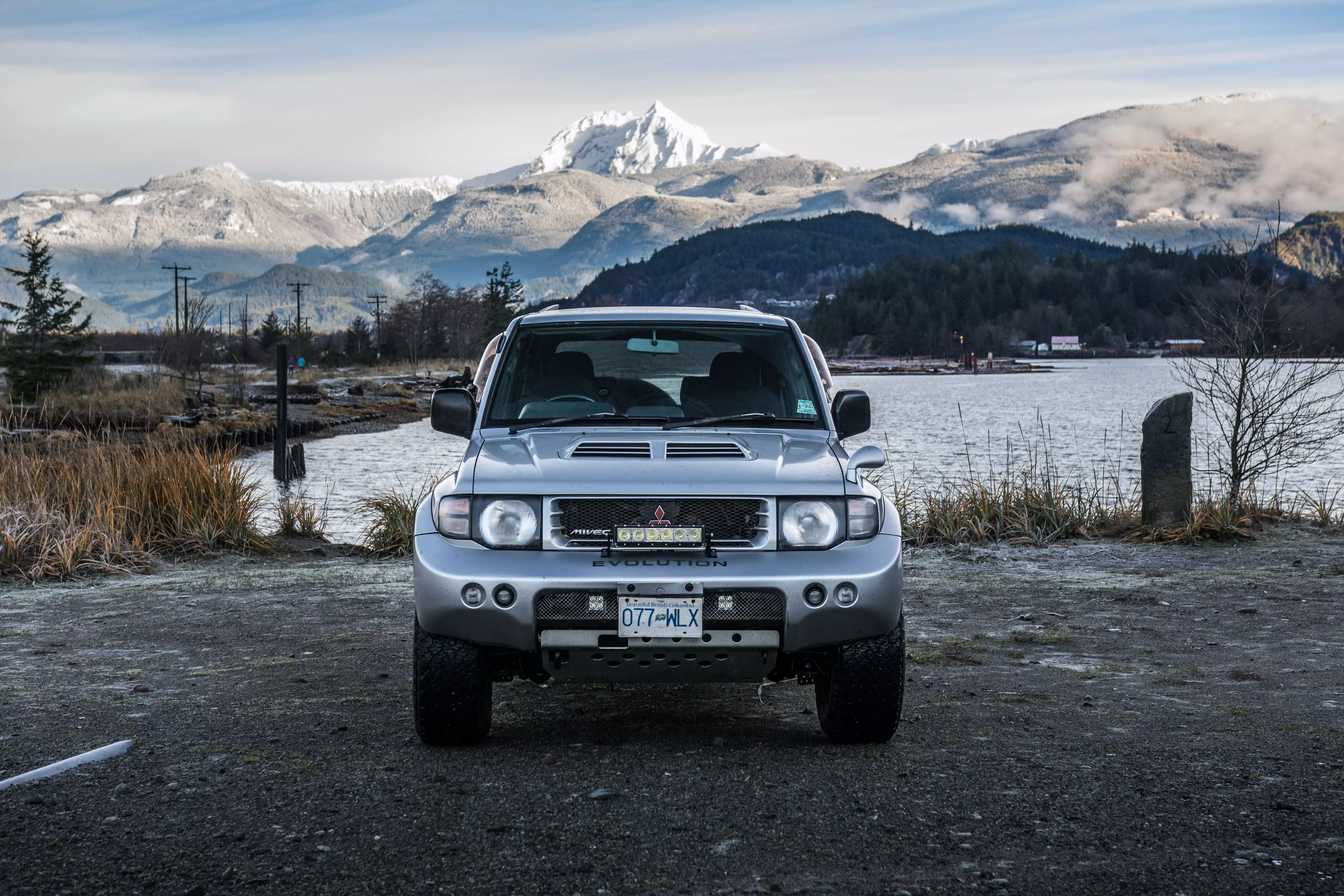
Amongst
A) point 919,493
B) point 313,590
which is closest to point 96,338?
point 919,493

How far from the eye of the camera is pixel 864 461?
5.02m

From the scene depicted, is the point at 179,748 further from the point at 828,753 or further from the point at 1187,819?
the point at 1187,819

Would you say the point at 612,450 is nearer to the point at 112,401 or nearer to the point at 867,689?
the point at 867,689

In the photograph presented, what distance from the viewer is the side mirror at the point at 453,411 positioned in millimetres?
5461

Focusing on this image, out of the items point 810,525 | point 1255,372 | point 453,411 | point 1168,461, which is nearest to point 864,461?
point 810,525

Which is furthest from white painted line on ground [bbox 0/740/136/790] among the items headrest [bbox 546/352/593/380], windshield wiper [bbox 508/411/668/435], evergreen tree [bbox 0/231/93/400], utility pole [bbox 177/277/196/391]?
utility pole [bbox 177/277/196/391]

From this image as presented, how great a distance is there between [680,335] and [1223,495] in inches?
386

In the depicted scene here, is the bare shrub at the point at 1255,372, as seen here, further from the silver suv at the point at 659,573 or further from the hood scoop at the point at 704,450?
the hood scoop at the point at 704,450

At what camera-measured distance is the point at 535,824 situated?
160 inches

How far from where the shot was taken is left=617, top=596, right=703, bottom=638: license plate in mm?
4422

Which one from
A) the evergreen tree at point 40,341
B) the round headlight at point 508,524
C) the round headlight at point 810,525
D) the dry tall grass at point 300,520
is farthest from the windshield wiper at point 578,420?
the evergreen tree at point 40,341

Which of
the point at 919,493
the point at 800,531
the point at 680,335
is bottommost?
the point at 919,493

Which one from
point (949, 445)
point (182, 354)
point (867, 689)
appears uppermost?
point (182, 354)

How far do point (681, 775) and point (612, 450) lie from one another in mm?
1315
